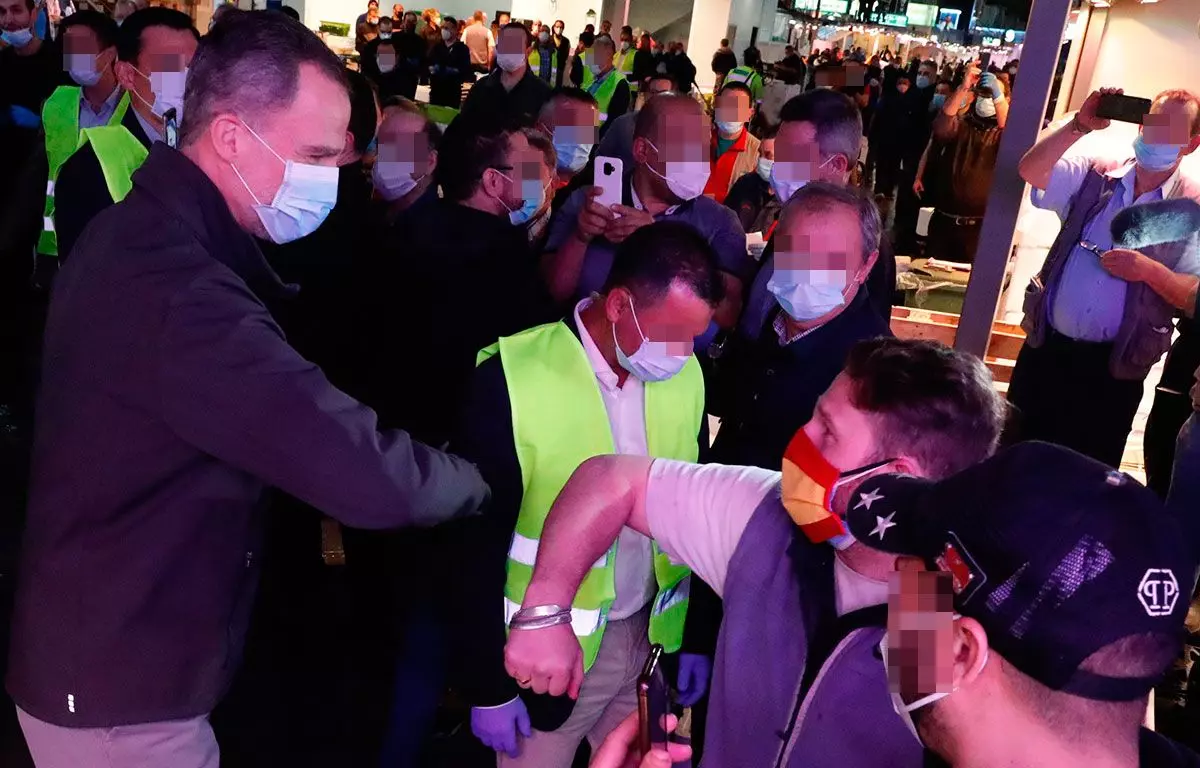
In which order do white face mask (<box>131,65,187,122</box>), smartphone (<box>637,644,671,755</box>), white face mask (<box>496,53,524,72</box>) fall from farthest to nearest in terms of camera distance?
white face mask (<box>496,53,524,72</box>) < white face mask (<box>131,65,187,122</box>) < smartphone (<box>637,644,671,755</box>)

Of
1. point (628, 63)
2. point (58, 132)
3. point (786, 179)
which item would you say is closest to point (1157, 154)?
point (786, 179)

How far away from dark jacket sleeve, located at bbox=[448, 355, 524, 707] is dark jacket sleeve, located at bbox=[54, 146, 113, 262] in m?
1.70

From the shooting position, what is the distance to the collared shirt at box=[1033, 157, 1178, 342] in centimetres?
405

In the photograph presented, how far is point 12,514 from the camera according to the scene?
4176 mm

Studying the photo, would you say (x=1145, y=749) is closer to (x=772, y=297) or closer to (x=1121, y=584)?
(x=1121, y=584)

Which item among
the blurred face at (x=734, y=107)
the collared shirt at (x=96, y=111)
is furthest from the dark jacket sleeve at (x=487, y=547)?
the blurred face at (x=734, y=107)

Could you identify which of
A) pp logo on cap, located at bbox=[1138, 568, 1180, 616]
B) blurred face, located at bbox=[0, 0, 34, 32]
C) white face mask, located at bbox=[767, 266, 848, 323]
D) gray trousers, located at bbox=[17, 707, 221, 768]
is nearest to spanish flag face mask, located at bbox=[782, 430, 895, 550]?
pp logo on cap, located at bbox=[1138, 568, 1180, 616]

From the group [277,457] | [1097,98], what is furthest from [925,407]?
[1097,98]

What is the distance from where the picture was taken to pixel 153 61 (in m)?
3.93

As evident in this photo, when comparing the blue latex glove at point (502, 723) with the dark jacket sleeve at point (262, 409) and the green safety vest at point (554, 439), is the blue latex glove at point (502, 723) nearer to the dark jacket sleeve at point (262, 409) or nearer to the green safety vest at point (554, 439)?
the green safety vest at point (554, 439)

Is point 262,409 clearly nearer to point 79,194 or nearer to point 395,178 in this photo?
point 79,194

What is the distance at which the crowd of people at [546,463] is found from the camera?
3.85 ft

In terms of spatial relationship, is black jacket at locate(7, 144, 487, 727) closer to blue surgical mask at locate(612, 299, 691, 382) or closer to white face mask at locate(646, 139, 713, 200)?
blue surgical mask at locate(612, 299, 691, 382)

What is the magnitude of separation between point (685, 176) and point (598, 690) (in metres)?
2.11
